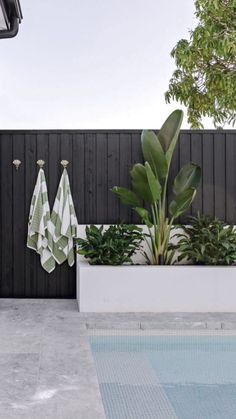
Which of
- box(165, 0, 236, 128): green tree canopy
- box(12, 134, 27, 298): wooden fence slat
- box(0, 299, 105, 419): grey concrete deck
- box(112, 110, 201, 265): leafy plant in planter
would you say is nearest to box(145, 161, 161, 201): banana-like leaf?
box(112, 110, 201, 265): leafy plant in planter

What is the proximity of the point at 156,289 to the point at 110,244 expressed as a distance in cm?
72

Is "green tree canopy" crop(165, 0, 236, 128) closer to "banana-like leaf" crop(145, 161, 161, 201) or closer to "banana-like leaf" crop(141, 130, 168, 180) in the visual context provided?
"banana-like leaf" crop(141, 130, 168, 180)

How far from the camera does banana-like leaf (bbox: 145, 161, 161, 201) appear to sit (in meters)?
4.32

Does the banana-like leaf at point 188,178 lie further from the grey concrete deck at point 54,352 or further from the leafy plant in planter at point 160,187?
the grey concrete deck at point 54,352

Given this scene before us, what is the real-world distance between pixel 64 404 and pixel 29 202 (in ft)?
10.4

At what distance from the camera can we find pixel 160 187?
14.9 feet

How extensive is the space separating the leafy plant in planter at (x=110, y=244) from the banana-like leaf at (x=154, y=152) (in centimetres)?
77

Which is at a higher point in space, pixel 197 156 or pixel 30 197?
pixel 197 156

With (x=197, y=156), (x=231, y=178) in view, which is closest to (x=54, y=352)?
(x=197, y=156)

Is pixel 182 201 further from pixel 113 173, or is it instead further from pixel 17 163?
pixel 17 163

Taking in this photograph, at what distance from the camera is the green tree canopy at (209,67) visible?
7320 millimetres

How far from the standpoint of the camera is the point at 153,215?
473cm

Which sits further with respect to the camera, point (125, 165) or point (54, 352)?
point (125, 165)

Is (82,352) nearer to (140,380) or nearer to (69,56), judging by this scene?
(140,380)
